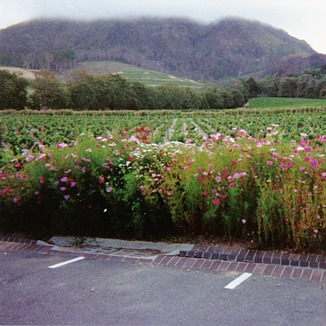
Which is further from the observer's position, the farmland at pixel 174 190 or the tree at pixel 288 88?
the tree at pixel 288 88

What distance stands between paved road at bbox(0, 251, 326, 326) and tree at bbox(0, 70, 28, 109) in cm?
7517

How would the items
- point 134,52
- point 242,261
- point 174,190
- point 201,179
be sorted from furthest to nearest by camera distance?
1. point 134,52
2. point 174,190
3. point 201,179
4. point 242,261

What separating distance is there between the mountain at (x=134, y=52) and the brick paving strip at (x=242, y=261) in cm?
11576

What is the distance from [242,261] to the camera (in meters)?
6.38

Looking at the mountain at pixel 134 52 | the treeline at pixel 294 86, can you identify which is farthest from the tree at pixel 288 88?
the mountain at pixel 134 52

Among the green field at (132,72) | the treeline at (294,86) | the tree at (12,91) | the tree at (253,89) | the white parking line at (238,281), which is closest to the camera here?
the white parking line at (238,281)

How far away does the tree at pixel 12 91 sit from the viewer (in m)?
76.7

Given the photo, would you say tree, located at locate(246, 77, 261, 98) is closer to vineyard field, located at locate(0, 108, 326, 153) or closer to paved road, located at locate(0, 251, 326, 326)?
vineyard field, located at locate(0, 108, 326, 153)

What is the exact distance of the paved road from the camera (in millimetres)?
4535

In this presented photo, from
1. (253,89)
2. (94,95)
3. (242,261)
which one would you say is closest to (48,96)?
(94,95)

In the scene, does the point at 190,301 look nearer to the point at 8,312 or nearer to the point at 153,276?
the point at 153,276

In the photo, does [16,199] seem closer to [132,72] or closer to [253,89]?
[253,89]

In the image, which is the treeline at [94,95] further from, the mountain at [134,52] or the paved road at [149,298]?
→ the paved road at [149,298]

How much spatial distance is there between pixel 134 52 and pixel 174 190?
166 metres
